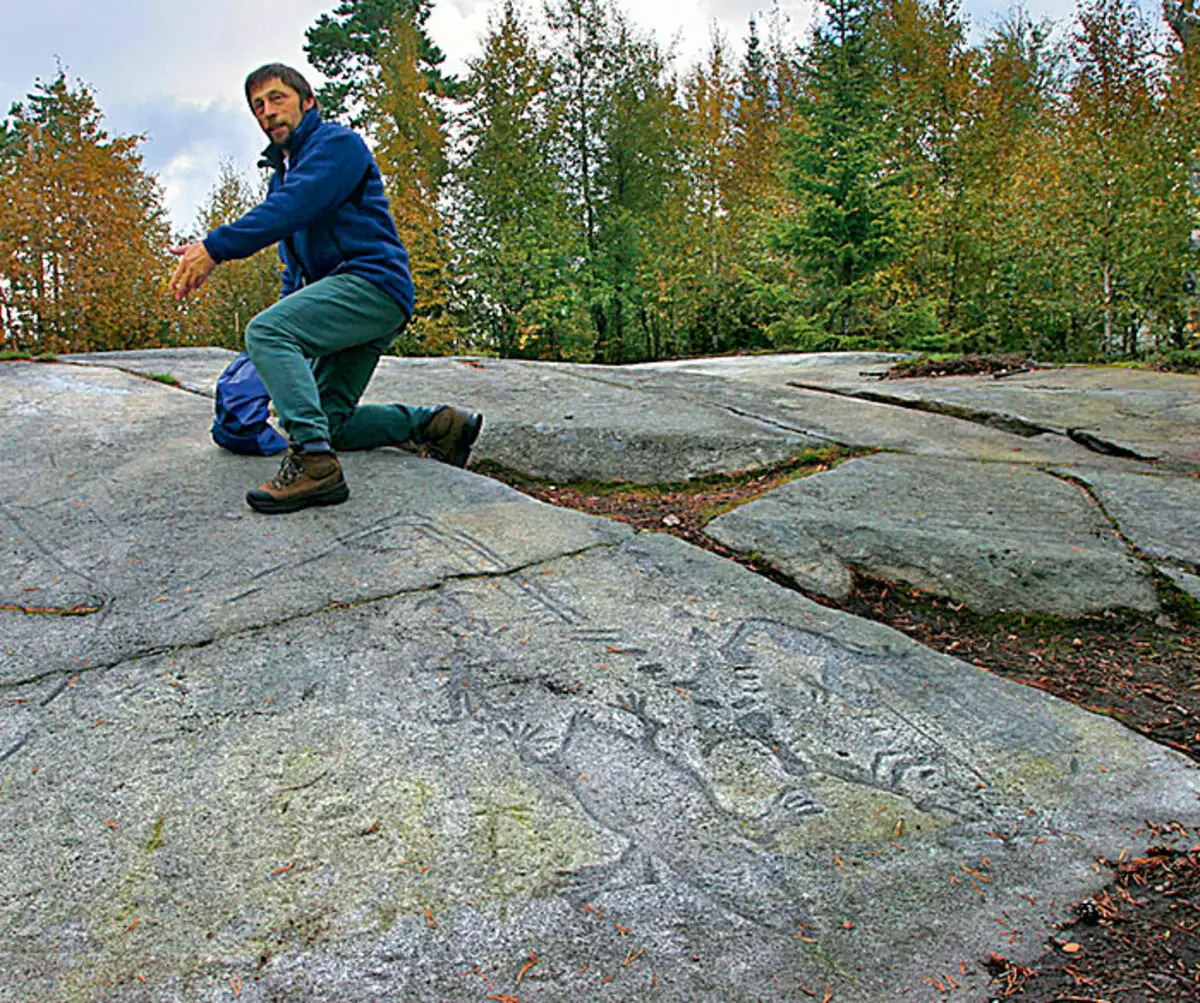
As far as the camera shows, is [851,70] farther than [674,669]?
Yes

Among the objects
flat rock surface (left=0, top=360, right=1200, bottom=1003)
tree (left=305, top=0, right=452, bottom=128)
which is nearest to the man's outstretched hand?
flat rock surface (left=0, top=360, right=1200, bottom=1003)

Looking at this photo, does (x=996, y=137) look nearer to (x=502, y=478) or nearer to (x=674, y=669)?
(x=502, y=478)

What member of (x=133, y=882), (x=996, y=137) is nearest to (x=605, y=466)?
(x=133, y=882)

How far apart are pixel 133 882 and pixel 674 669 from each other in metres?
1.32

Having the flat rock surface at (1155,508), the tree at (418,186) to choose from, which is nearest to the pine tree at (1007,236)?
the tree at (418,186)

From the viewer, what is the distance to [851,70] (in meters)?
13.7

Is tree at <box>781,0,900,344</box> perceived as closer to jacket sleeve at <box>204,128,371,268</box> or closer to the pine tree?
the pine tree

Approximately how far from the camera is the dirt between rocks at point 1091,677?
4.84 ft

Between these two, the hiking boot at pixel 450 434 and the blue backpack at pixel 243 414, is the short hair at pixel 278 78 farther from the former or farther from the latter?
→ the hiking boot at pixel 450 434

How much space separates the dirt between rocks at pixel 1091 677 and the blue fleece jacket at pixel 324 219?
1288 mm

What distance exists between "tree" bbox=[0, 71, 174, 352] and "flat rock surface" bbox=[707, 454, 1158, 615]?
14.8 m

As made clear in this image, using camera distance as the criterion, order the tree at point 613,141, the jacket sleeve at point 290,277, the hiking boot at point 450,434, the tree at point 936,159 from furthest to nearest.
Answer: the tree at point 613,141 < the tree at point 936,159 < the hiking boot at point 450,434 < the jacket sleeve at point 290,277

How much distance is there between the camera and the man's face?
3.44 meters

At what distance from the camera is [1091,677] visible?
262cm
